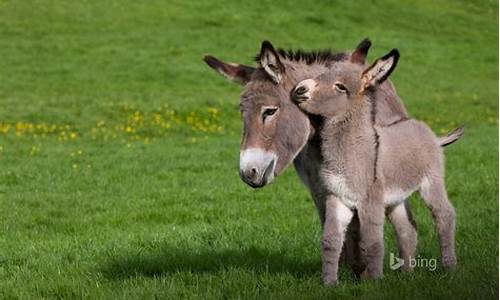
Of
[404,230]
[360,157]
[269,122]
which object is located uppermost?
[269,122]

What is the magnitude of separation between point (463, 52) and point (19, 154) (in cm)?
3025

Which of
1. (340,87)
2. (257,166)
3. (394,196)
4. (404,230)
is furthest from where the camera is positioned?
(404,230)

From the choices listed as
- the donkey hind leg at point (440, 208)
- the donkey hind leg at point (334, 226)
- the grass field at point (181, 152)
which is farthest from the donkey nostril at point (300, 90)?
the grass field at point (181, 152)

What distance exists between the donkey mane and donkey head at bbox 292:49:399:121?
195mm

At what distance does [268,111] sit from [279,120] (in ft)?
0.35

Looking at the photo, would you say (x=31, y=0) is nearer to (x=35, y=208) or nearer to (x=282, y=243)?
(x=35, y=208)

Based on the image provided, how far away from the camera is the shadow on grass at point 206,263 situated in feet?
25.7

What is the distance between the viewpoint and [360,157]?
239 inches

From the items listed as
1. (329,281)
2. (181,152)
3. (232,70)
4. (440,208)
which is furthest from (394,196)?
(181,152)

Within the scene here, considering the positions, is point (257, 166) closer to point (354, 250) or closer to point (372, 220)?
point (372, 220)

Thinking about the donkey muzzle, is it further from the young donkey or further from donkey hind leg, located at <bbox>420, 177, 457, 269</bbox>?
donkey hind leg, located at <bbox>420, 177, 457, 269</bbox>

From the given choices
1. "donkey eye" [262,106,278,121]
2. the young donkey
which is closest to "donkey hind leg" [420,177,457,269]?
the young donkey

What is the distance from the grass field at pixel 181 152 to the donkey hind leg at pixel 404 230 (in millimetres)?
227

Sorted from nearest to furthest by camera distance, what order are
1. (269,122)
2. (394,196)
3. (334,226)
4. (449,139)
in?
(269,122) < (334,226) < (394,196) < (449,139)
